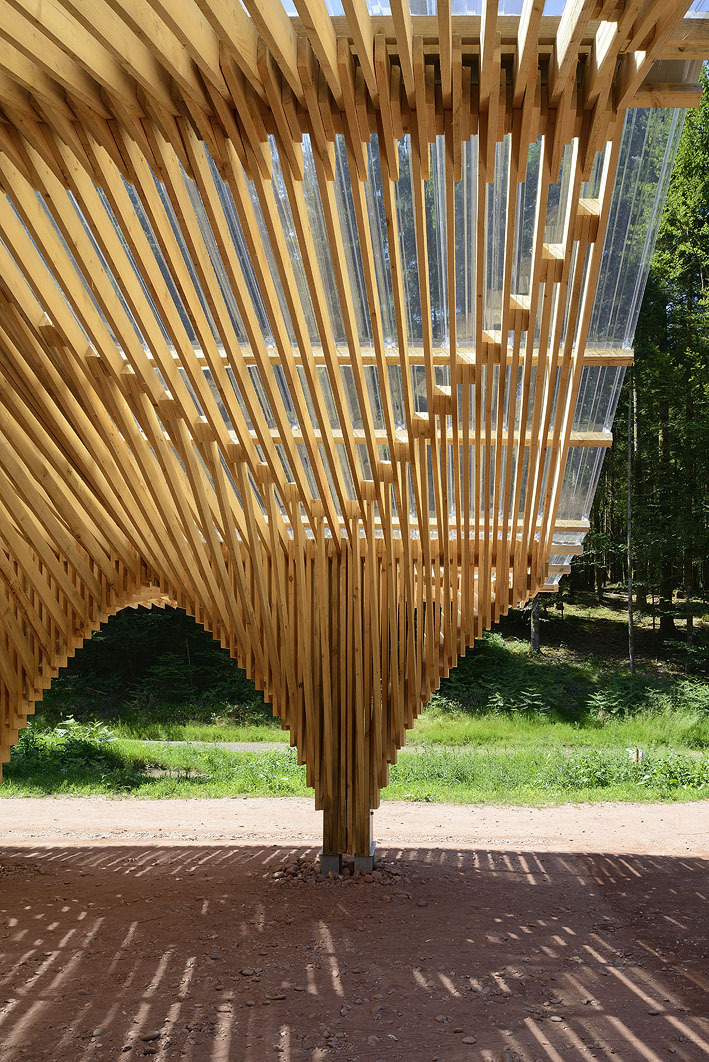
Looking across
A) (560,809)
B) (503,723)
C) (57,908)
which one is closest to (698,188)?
(503,723)

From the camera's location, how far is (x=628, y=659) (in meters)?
18.3

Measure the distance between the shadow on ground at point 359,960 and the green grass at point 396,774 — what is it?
298 centimetres

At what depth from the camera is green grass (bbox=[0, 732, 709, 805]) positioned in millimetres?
10250

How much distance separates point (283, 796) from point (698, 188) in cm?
1490

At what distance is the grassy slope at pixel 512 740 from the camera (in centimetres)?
1064

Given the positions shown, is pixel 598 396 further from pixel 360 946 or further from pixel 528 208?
pixel 360 946

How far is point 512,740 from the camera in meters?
14.0

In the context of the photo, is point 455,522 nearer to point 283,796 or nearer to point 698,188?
point 283,796

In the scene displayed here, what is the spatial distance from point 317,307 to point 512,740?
38.1 ft

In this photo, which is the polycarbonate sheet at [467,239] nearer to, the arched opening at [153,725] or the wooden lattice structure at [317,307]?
the wooden lattice structure at [317,307]

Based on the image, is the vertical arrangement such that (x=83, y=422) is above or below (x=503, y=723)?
above

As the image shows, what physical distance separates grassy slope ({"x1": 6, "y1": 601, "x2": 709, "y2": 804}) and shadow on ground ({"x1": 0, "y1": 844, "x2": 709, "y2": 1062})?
11.3ft

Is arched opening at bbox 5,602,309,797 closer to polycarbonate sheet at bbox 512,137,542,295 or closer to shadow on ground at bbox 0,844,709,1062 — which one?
shadow on ground at bbox 0,844,709,1062

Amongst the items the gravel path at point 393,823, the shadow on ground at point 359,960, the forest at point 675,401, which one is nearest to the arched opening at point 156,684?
the gravel path at point 393,823
